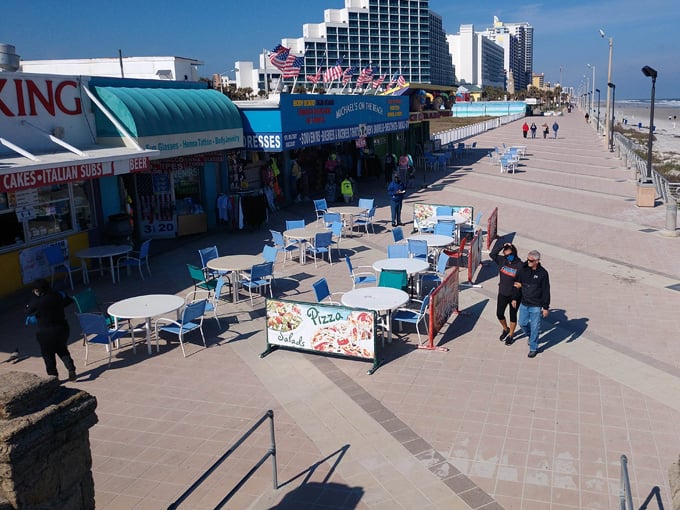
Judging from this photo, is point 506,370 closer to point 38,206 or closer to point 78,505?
point 78,505

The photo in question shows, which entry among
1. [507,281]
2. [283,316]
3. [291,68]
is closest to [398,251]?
[507,281]

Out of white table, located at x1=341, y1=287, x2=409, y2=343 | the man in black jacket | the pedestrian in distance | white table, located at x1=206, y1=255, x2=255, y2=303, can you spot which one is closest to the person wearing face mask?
the man in black jacket

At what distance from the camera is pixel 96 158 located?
12367 millimetres

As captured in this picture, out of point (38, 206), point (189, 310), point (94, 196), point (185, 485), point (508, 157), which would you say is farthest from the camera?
point (508, 157)

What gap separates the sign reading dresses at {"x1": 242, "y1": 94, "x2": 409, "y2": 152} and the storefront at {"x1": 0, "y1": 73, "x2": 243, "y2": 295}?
0.79 m

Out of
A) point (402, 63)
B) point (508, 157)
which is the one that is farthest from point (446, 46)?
point (508, 157)

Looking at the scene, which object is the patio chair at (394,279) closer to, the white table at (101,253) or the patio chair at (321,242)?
the patio chair at (321,242)

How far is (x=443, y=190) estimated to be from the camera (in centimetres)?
2675

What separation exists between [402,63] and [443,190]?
148m

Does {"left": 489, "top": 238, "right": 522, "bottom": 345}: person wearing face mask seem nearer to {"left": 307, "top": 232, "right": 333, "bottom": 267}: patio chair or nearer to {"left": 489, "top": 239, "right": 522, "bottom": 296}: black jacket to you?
{"left": 489, "top": 239, "right": 522, "bottom": 296}: black jacket

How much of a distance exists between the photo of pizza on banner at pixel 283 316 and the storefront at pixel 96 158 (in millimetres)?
4798

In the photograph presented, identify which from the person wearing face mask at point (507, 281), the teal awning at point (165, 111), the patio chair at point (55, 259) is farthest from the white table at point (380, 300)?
the teal awning at point (165, 111)

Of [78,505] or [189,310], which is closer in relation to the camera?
[78,505]

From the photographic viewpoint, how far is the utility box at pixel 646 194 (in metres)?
22.1
